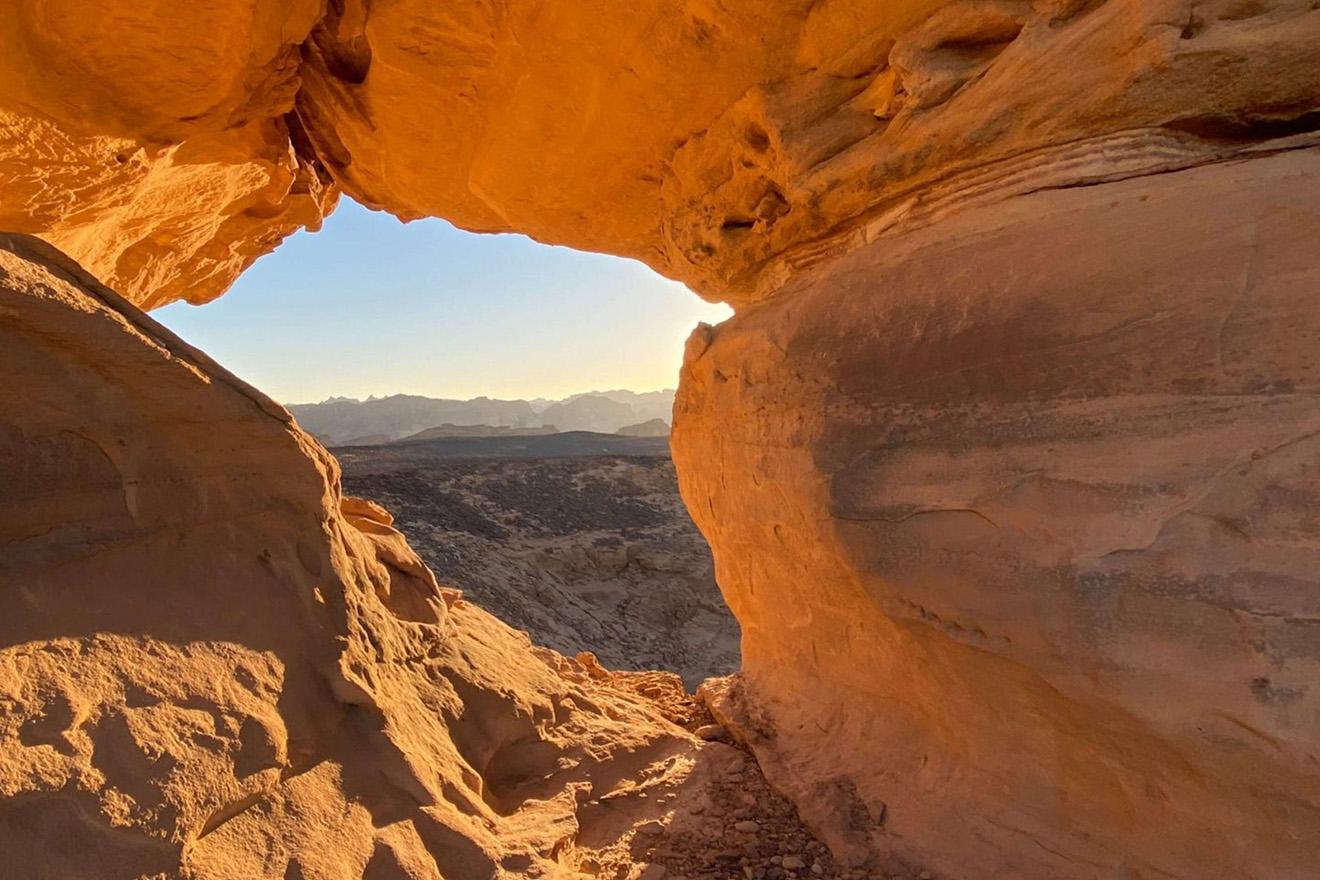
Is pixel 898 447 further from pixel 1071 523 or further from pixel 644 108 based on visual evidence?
pixel 644 108

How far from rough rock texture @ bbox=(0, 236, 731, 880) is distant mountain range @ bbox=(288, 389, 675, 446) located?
37.3 metres

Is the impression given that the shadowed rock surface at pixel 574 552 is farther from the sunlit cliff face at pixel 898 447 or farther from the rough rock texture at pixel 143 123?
the sunlit cliff face at pixel 898 447

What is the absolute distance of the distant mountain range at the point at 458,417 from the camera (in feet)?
164

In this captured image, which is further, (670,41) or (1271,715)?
(670,41)

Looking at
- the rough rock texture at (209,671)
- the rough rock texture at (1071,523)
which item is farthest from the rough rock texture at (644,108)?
the rough rock texture at (209,671)

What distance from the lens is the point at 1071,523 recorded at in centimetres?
215

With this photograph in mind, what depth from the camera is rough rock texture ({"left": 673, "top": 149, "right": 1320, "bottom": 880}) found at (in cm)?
189

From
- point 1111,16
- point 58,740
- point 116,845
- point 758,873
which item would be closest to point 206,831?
point 116,845

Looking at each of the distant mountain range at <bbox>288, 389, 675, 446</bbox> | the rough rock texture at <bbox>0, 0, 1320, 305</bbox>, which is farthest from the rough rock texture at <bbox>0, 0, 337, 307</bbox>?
the distant mountain range at <bbox>288, 389, 675, 446</bbox>

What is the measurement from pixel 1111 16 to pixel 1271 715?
2.11 meters

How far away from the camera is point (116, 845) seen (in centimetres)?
175

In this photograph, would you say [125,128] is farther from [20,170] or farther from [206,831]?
[206,831]

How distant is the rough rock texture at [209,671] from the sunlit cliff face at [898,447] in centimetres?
1

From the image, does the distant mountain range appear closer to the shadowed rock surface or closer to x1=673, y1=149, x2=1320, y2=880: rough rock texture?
the shadowed rock surface
